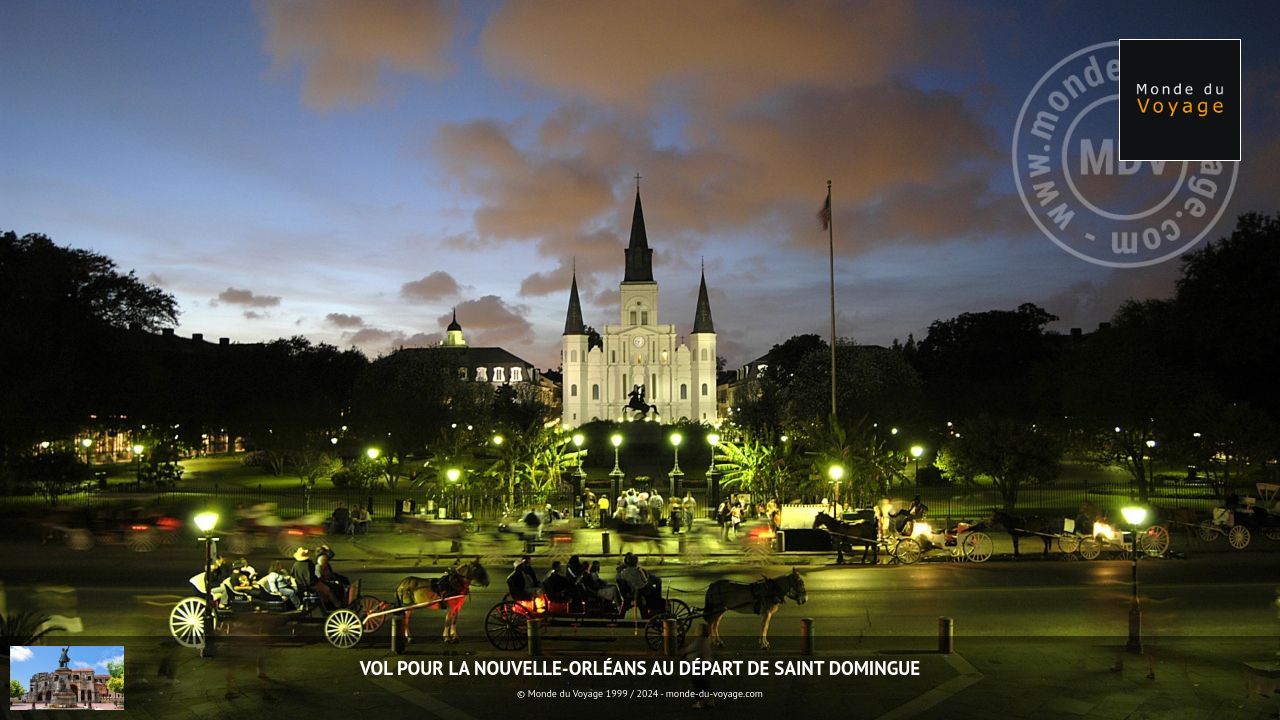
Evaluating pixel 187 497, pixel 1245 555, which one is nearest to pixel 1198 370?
pixel 1245 555

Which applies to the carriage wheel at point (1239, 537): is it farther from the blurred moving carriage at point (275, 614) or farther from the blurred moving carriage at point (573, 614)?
the blurred moving carriage at point (275, 614)

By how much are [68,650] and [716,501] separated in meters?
25.1

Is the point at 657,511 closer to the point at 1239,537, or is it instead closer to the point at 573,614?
the point at 573,614

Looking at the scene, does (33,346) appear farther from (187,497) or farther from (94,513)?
(94,513)

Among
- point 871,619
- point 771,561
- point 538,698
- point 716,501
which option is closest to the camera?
point 538,698

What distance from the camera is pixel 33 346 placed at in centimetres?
3266

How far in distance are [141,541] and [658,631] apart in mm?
17781

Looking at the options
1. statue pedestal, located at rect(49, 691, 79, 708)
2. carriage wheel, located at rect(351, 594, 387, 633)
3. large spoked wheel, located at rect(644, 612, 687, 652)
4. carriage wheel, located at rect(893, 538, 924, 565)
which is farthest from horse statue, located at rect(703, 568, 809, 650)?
carriage wheel, located at rect(893, 538, 924, 565)

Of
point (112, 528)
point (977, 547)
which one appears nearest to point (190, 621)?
point (112, 528)

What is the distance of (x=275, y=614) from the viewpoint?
12664mm

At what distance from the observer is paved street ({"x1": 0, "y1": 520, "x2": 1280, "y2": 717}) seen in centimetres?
1027

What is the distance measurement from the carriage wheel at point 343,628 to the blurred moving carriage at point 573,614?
197 cm

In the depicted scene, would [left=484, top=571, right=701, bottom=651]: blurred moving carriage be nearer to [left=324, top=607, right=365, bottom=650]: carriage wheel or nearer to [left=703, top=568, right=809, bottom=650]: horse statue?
[left=703, top=568, right=809, bottom=650]: horse statue

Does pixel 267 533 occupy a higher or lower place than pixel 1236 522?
lower
